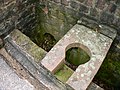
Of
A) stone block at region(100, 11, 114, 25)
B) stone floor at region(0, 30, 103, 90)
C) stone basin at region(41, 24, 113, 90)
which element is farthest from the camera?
stone block at region(100, 11, 114, 25)

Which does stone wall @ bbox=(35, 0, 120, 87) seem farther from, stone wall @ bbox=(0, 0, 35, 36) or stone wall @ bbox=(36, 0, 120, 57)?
stone wall @ bbox=(0, 0, 35, 36)

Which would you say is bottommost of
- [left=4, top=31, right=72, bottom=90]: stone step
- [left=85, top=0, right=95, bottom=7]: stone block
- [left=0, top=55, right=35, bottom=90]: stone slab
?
[left=0, top=55, right=35, bottom=90]: stone slab

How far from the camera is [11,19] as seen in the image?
3057 mm

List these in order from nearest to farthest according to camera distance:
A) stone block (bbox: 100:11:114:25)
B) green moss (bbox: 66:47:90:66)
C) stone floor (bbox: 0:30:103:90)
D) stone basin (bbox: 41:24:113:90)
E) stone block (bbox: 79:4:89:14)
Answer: stone basin (bbox: 41:24:113:90) → stone floor (bbox: 0:30:103:90) → stone block (bbox: 100:11:114:25) → stone block (bbox: 79:4:89:14) → green moss (bbox: 66:47:90:66)

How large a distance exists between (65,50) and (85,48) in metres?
0.29

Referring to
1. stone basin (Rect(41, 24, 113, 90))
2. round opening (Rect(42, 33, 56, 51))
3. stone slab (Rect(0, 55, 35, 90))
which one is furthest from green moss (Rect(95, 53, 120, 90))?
stone slab (Rect(0, 55, 35, 90))

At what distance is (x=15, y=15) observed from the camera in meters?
3.09

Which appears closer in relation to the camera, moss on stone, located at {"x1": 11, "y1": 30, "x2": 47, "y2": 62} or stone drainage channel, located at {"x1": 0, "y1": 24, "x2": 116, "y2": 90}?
stone drainage channel, located at {"x1": 0, "y1": 24, "x2": 116, "y2": 90}

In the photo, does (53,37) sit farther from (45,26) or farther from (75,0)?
(75,0)

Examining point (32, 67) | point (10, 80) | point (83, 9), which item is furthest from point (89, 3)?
point (10, 80)

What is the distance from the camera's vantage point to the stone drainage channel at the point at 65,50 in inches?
97.7

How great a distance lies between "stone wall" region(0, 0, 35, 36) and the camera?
2.88 metres

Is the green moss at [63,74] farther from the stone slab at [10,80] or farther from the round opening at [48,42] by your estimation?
the round opening at [48,42]

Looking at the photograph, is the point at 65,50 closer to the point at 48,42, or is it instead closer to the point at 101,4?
the point at 101,4
